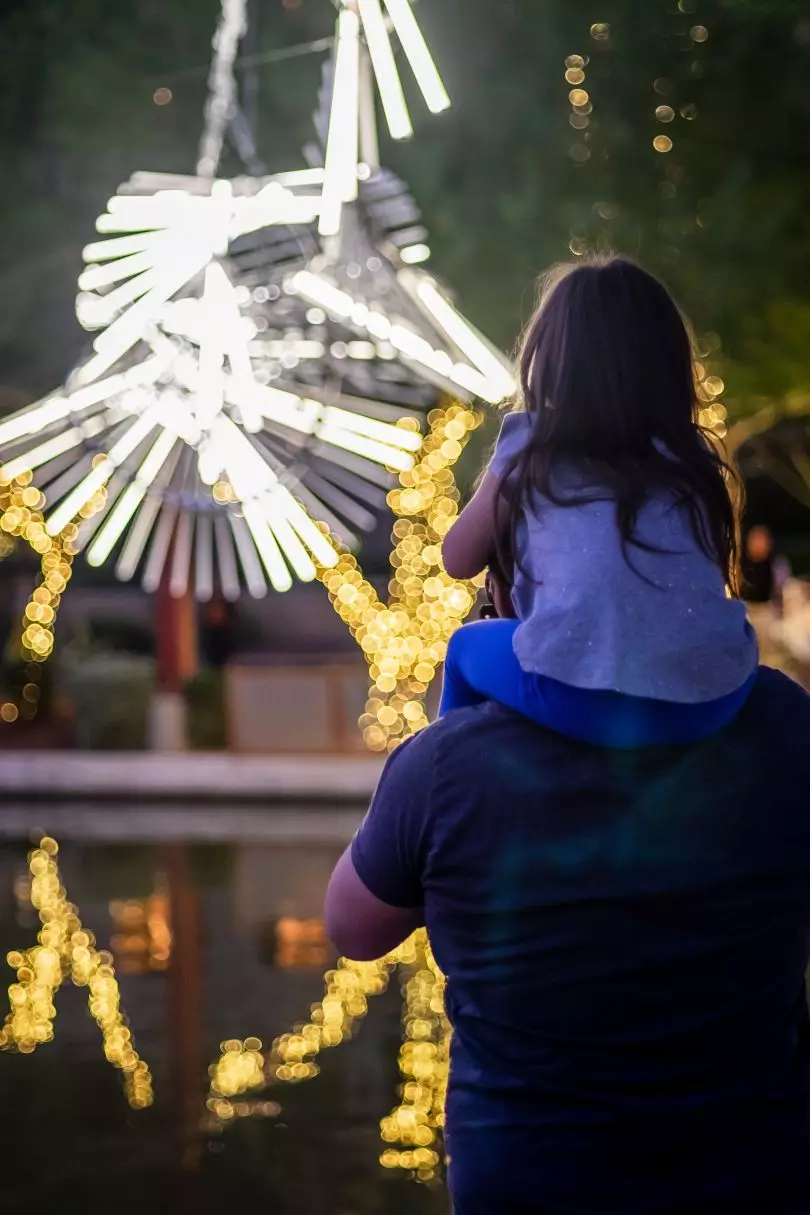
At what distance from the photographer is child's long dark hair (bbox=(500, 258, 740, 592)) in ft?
5.70

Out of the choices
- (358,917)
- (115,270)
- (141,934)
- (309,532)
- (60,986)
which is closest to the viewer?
(358,917)

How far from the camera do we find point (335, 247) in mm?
7012

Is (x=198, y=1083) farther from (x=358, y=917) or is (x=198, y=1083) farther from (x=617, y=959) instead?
(x=617, y=959)

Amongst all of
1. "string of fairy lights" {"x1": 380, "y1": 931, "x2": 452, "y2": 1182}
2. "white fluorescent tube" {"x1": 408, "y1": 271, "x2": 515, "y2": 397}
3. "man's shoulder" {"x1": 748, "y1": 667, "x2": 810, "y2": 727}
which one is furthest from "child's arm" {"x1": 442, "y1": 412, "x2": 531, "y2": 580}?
"white fluorescent tube" {"x1": 408, "y1": 271, "x2": 515, "y2": 397}

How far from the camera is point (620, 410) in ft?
5.78

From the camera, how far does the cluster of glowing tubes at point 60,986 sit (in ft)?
22.6

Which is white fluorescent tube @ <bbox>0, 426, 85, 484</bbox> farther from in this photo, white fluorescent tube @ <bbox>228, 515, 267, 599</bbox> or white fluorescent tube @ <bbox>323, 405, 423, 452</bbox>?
white fluorescent tube @ <bbox>323, 405, 423, 452</bbox>

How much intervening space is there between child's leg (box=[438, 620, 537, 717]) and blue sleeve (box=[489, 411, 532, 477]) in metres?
0.15

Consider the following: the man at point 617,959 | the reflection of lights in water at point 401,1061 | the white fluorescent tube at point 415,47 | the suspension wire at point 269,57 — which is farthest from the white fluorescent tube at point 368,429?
the man at point 617,959

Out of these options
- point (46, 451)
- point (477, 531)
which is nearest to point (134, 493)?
point (46, 451)

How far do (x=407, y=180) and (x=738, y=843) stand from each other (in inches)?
598

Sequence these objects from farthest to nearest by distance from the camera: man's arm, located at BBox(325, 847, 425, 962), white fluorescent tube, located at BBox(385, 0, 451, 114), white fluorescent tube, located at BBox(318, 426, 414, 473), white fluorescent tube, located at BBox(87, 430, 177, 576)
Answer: white fluorescent tube, located at BBox(318, 426, 414, 473), white fluorescent tube, located at BBox(87, 430, 177, 576), white fluorescent tube, located at BBox(385, 0, 451, 114), man's arm, located at BBox(325, 847, 425, 962)

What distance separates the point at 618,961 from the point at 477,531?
44 centimetres

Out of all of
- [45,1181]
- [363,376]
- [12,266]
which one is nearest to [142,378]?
[45,1181]
